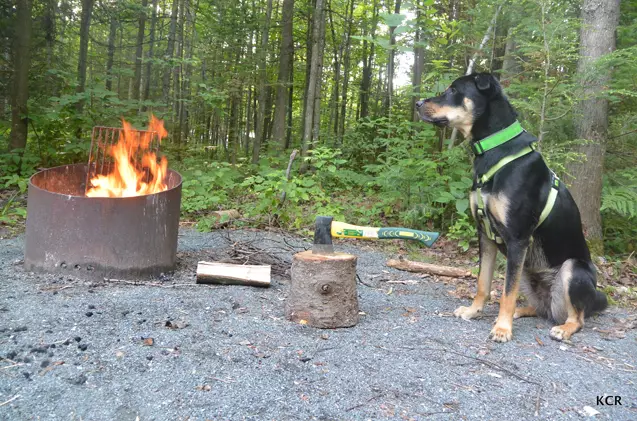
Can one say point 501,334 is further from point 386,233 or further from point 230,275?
point 230,275

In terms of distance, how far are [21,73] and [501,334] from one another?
1116 centimetres

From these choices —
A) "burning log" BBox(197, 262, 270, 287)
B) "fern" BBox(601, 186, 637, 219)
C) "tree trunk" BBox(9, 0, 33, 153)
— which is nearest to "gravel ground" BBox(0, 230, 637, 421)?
"burning log" BBox(197, 262, 270, 287)

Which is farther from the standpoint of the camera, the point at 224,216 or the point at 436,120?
the point at 224,216

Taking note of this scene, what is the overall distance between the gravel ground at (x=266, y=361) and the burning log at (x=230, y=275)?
228mm

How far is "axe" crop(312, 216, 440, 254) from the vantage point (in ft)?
10.5

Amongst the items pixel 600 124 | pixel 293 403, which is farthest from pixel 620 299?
pixel 293 403

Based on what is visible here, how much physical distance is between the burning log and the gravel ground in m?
0.23

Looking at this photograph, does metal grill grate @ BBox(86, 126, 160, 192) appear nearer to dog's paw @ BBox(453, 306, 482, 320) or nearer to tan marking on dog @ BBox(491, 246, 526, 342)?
dog's paw @ BBox(453, 306, 482, 320)

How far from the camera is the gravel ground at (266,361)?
2.19 m

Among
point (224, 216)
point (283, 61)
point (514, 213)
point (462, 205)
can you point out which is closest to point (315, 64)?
point (283, 61)

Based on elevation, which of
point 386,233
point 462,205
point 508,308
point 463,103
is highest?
point 463,103

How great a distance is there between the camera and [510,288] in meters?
3.38

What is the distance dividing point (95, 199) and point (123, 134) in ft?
3.67

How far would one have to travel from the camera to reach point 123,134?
481 cm
